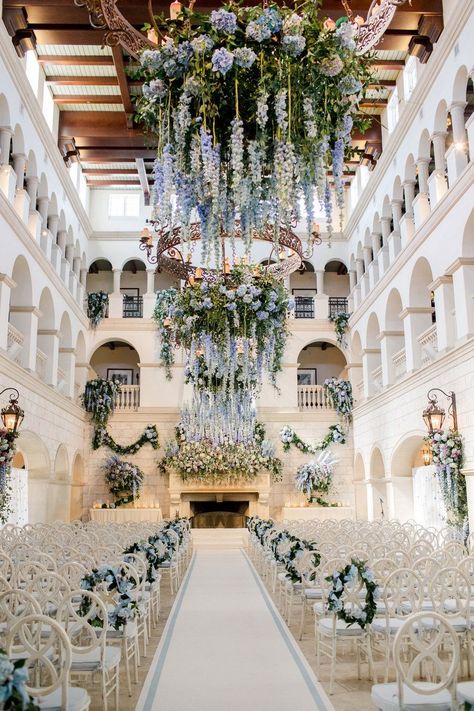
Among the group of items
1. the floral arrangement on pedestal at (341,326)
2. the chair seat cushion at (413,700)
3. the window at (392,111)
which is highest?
the window at (392,111)

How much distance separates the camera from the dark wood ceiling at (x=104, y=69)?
1373cm

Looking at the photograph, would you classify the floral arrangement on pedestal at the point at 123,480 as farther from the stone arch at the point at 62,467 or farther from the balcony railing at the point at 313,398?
the balcony railing at the point at 313,398

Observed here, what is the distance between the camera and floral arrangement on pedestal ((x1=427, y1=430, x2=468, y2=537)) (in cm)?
1201

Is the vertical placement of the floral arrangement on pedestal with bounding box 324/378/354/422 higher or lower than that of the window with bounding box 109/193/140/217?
lower

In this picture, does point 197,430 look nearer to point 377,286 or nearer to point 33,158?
point 377,286

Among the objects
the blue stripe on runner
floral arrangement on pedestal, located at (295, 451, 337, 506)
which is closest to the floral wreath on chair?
the blue stripe on runner

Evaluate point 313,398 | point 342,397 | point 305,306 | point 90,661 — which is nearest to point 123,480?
point 313,398

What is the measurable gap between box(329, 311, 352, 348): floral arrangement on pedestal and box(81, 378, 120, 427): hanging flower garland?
7940mm

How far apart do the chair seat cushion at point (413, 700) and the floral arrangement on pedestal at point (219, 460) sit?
58.8ft

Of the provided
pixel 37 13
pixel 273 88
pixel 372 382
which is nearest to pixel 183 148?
pixel 273 88

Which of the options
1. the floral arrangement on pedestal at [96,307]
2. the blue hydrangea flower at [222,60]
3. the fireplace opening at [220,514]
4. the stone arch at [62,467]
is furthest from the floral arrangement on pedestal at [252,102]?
the fireplace opening at [220,514]

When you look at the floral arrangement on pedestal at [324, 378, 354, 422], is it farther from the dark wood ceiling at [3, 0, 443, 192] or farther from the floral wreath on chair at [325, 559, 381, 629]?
the floral wreath on chair at [325, 559, 381, 629]

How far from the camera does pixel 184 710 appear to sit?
4.83 m

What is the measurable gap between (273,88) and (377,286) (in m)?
14.6
